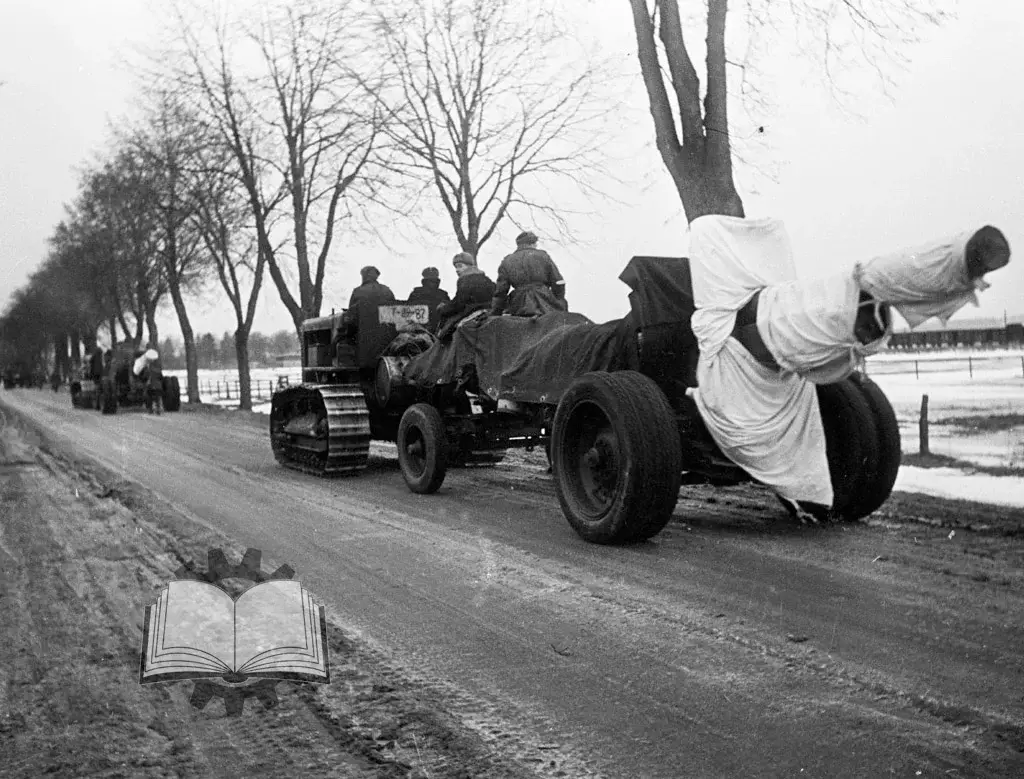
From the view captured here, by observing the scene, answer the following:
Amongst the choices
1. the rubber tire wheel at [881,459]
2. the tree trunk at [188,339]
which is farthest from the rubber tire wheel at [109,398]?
the rubber tire wheel at [881,459]

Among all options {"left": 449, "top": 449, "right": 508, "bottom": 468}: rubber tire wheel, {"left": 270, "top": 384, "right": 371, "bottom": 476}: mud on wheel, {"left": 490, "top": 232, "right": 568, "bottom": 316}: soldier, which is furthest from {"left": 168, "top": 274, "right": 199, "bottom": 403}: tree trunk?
{"left": 490, "top": 232, "right": 568, "bottom": 316}: soldier

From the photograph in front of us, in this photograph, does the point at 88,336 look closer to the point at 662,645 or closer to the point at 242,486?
the point at 242,486

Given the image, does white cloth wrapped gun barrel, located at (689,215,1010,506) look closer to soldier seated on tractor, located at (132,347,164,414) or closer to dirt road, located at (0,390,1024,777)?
dirt road, located at (0,390,1024,777)

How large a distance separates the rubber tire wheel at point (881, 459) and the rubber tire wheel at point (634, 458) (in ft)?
5.15

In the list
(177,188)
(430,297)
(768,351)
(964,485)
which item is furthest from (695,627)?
(177,188)

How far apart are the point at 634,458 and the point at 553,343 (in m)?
1.87

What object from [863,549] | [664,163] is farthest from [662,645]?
[664,163]

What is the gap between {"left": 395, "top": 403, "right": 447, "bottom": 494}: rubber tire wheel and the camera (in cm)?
988

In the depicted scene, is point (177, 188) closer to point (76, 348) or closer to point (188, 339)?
point (188, 339)

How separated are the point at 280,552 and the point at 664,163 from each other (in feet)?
25.8

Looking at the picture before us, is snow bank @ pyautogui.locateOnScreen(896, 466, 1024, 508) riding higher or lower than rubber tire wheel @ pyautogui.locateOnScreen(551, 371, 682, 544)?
lower

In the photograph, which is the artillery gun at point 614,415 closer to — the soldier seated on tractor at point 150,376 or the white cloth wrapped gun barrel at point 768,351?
the white cloth wrapped gun barrel at point 768,351

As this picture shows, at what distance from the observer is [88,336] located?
218 feet
